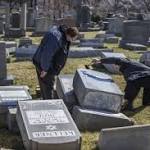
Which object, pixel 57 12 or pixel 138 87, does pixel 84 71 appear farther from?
pixel 57 12

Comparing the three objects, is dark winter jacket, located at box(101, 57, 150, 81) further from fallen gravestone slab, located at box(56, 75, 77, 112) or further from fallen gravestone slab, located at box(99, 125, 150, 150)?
fallen gravestone slab, located at box(99, 125, 150, 150)

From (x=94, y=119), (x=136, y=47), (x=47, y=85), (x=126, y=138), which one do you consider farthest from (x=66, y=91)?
(x=136, y=47)

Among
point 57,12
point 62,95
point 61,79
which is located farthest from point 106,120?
point 57,12

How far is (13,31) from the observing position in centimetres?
1920

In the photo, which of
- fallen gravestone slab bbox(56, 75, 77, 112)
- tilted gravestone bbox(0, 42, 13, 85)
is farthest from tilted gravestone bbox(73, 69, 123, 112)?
tilted gravestone bbox(0, 42, 13, 85)

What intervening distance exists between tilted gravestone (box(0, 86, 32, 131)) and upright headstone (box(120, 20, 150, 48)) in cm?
911

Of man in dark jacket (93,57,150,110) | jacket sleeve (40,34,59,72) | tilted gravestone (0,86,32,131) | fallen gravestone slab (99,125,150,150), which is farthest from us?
man in dark jacket (93,57,150,110)

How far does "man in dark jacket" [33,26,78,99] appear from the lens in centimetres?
739

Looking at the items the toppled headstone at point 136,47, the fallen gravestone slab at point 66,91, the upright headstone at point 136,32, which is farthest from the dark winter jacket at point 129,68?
the upright headstone at point 136,32

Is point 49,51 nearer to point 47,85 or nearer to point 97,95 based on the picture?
point 47,85

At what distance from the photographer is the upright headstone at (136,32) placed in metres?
16.5

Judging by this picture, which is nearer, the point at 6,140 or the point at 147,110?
the point at 6,140

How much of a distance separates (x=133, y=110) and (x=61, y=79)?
4.16 feet

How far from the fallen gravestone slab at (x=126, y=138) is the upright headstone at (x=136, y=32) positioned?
10460 mm
